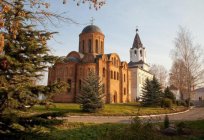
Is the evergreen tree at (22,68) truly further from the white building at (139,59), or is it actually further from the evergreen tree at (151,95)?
the white building at (139,59)

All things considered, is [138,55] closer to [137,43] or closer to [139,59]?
[139,59]

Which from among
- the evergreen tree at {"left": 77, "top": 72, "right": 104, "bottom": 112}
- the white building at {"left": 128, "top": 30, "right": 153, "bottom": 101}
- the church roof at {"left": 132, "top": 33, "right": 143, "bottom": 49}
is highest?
the church roof at {"left": 132, "top": 33, "right": 143, "bottom": 49}

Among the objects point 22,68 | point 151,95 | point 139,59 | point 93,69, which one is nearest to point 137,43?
point 139,59

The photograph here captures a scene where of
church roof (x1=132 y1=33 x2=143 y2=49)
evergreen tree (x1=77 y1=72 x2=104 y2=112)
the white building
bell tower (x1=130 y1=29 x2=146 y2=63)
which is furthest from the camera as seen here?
bell tower (x1=130 y1=29 x2=146 y2=63)

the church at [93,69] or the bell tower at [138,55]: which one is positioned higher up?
the bell tower at [138,55]

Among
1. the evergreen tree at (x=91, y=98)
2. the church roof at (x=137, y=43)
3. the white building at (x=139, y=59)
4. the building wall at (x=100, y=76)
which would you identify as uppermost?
the church roof at (x=137, y=43)

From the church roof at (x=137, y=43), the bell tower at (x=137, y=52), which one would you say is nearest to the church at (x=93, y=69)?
the bell tower at (x=137, y=52)

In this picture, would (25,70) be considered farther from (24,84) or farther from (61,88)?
(61,88)

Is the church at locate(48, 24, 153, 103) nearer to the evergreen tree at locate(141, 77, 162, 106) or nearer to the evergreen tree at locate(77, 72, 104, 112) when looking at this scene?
the evergreen tree at locate(141, 77, 162, 106)

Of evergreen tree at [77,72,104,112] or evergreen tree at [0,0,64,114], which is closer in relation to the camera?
evergreen tree at [0,0,64,114]

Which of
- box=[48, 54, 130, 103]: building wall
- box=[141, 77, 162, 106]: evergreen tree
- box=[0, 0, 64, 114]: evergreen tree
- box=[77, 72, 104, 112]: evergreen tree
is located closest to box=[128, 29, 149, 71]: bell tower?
box=[48, 54, 130, 103]: building wall

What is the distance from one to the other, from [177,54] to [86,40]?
1659 cm

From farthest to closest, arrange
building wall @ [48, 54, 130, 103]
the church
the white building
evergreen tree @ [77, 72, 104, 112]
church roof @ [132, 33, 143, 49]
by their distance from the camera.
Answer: church roof @ [132, 33, 143, 49], the white building, the church, building wall @ [48, 54, 130, 103], evergreen tree @ [77, 72, 104, 112]

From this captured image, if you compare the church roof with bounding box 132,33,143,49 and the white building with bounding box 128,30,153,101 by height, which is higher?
the church roof with bounding box 132,33,143,49
